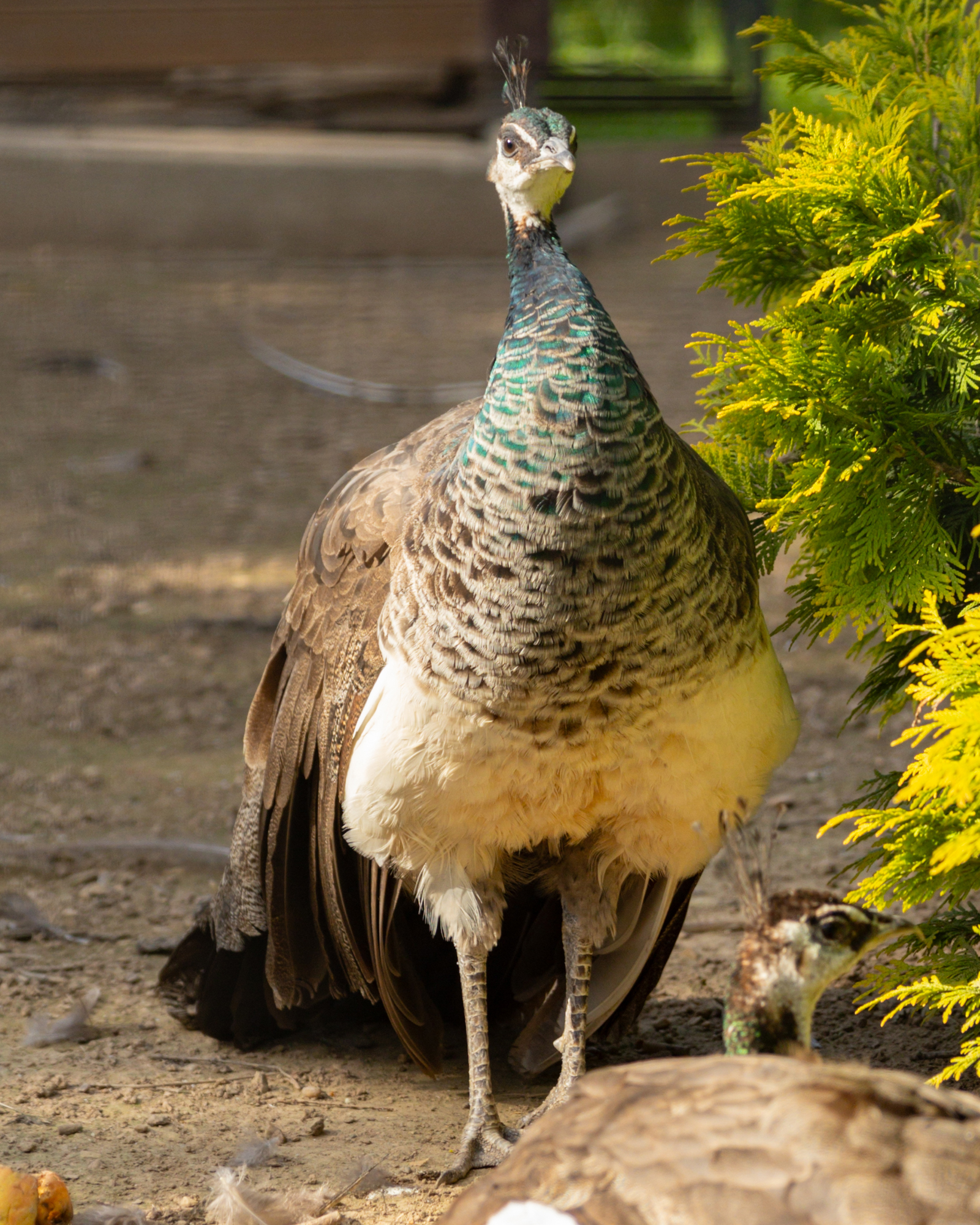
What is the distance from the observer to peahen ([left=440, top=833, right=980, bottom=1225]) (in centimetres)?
170

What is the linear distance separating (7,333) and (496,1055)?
7.58 meters

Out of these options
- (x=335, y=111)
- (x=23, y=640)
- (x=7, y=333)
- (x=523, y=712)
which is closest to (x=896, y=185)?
(x=523, y=712)

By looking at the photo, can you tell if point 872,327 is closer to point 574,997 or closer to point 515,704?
point 515,704

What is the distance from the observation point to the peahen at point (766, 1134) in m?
1.70

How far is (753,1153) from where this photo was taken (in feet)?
5.72

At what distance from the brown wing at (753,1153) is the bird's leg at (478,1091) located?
3.03 ft

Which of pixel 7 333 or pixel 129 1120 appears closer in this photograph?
pixel 129 1120

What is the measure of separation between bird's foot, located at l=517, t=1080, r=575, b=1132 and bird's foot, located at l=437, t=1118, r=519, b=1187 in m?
0.11

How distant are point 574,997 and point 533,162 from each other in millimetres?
1722

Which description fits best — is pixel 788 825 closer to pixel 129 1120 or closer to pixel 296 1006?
pixel 296 1006

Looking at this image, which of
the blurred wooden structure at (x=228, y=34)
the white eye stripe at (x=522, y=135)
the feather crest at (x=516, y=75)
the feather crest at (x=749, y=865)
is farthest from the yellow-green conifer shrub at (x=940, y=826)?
the blurred wooden structure at (x=228, y=34)

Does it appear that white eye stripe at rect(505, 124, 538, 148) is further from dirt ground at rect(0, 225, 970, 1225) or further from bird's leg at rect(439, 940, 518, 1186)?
dirt ground at rect(0, 225, 970, 1225)

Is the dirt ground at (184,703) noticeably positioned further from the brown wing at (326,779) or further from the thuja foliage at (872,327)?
the thuja foliage at (872,327)

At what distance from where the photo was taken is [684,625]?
8.42 feet
